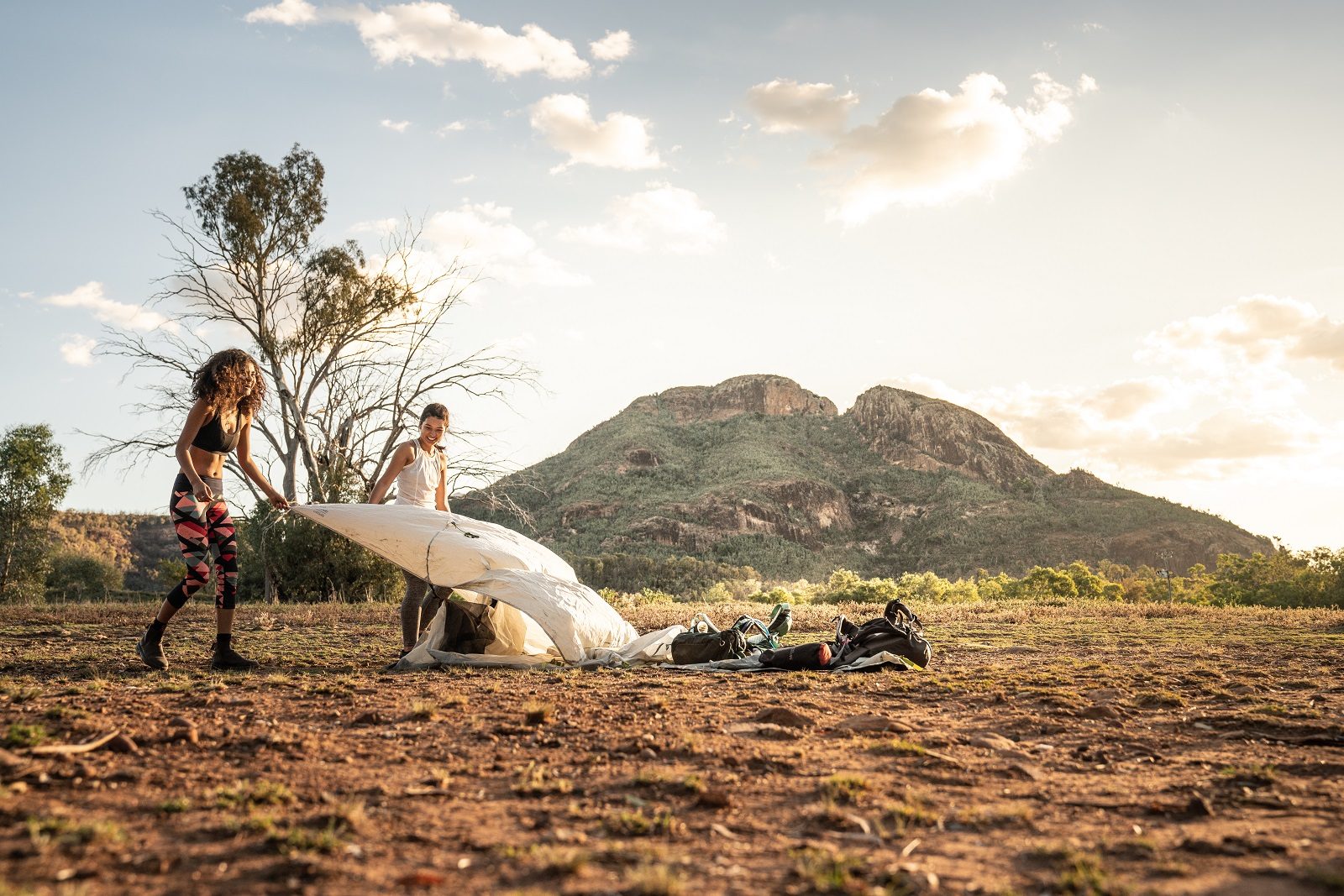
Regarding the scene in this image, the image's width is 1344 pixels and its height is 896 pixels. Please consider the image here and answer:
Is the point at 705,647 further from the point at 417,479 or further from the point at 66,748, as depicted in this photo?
the point at 66,748

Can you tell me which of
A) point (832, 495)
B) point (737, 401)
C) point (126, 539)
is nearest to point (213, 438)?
point (126, 539)

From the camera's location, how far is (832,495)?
237 ft

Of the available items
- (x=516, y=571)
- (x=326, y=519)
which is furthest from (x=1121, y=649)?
(x=326, y=519)

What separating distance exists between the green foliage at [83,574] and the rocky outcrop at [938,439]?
205 ft

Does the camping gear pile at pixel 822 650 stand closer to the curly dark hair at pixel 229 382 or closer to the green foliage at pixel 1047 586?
the curly dark hair at pixel 229 382

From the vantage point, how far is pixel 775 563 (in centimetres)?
5812

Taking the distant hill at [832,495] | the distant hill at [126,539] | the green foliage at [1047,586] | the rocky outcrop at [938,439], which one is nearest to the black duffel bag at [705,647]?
the green foliage at [1047,586]

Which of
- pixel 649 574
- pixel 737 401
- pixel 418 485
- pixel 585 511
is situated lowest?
pixel 649 574

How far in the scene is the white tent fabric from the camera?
22.9 feet

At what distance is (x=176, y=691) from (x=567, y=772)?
3.03 m

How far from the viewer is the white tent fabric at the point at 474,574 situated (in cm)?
699

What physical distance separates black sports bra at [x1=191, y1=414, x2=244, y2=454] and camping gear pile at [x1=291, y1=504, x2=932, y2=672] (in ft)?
4.36

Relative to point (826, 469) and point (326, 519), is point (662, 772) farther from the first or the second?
point (826, 469)

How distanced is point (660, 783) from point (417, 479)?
16.0 feet
